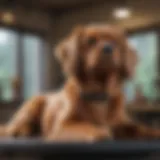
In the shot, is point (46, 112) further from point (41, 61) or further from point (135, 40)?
point (135, 40)

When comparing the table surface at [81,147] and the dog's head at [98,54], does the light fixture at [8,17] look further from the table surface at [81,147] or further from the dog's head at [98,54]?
the table surface at [81,147]

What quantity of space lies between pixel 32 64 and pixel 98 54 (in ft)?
0.42

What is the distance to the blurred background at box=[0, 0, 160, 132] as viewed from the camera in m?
0.81

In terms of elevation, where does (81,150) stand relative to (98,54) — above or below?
below

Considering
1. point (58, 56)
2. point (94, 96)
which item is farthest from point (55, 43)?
point (94, 96)

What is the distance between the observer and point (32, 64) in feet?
2.64

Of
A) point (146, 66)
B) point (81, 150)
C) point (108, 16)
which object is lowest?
point (81, 150)

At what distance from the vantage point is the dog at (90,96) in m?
0.79

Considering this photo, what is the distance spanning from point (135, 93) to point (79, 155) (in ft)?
0.53

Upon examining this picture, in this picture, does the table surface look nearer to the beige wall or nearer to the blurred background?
the blurred background

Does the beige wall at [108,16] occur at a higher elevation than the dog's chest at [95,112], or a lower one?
higher

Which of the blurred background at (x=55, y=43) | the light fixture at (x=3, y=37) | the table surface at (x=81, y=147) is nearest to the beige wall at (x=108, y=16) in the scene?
the blurred background at (x=55, y=43)

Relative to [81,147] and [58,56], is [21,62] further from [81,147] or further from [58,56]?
[81,147]

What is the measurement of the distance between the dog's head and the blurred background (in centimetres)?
2
